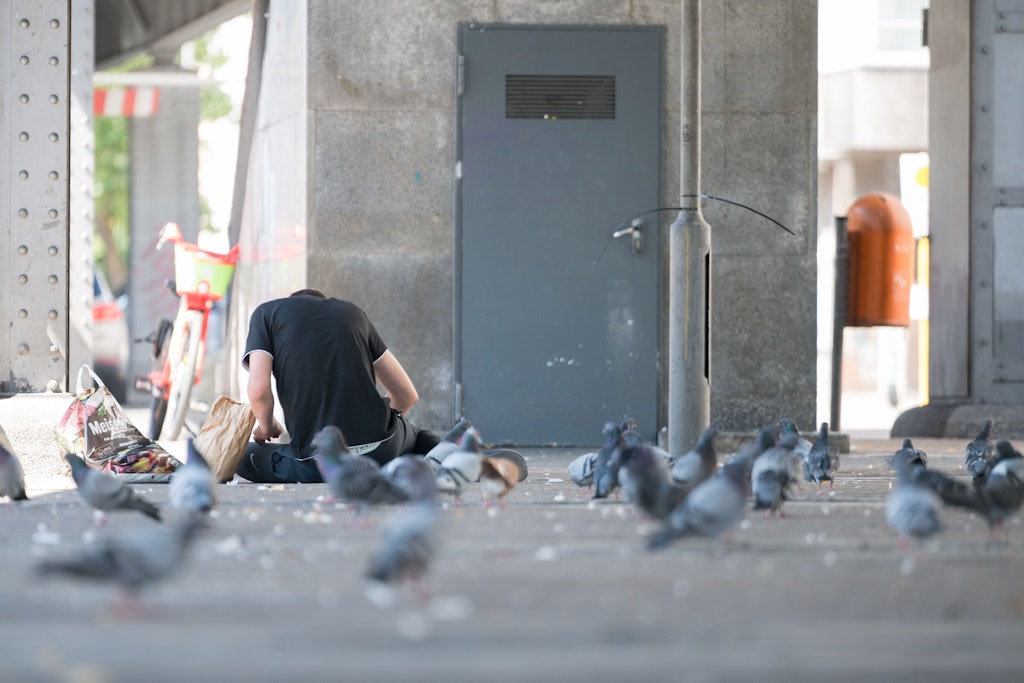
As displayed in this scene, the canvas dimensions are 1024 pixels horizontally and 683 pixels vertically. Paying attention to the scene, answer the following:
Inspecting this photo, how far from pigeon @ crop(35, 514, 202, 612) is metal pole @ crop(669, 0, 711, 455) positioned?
5.58m

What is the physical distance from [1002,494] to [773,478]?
1.04 metres

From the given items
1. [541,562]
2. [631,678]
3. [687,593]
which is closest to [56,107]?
[541,562]

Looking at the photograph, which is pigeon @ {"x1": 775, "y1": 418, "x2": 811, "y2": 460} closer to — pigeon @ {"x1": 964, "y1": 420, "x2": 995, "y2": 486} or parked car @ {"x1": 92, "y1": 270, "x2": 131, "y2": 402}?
pigeon @ {"x1": 964, "y1": 420, "x2": 995, "y2": 486}

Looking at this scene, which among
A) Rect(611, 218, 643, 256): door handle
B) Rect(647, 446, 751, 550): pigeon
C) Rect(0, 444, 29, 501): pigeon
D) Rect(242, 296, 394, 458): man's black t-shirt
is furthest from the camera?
Rect(611, 218, 643, 256): door handle

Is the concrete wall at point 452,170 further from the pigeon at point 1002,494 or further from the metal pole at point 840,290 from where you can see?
the pigeon at point 1002,494

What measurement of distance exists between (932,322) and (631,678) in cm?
1126

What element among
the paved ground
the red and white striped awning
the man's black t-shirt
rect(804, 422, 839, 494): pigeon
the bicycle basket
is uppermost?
the red and white striped awning

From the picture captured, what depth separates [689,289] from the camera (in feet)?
32.1

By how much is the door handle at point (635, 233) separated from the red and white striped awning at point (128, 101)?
15594 mm

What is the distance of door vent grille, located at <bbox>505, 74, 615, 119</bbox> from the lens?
11.7 metres

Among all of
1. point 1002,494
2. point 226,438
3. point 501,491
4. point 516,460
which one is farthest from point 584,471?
point 1002,494

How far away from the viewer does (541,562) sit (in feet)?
18.0

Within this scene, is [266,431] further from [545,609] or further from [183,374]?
[545,609]

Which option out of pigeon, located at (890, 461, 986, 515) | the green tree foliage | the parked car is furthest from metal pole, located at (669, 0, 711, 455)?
the green tree foliage
